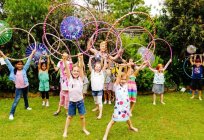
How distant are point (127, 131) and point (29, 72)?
5304 mm

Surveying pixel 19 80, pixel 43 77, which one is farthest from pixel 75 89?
pixel 43 77

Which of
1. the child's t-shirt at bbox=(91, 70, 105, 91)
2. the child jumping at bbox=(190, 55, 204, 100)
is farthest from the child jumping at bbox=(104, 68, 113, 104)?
the child jumping at bbox=(190, 55, 204, 100)

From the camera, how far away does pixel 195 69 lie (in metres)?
13.1

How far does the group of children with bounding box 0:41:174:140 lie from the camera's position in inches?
326

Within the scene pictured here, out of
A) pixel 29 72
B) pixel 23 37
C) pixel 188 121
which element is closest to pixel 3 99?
pixel 29 72

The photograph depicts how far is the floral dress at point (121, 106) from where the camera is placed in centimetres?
821

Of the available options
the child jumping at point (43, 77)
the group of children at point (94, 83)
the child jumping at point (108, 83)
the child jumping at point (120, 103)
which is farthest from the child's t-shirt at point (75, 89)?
the child jumping at point (108, 83)

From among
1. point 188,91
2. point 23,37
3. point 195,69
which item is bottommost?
point 188,91

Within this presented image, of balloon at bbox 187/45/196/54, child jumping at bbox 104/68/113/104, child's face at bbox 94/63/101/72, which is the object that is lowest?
child jumping at bbox 104/68/113/104

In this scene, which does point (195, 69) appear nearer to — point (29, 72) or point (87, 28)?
point (87, 28)

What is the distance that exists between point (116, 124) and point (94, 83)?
128 centimetres

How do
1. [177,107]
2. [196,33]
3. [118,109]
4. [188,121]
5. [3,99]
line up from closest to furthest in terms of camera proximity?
[118,109]
[188,121]
[177,107]
[3,99]
[196,33]

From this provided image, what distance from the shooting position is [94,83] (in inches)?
389

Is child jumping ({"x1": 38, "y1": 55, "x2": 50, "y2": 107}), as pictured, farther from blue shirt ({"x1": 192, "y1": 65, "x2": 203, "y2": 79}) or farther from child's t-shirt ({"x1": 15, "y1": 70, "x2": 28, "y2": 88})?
blue shirt ({"x1": 192, "y1": 65, "x2": 203, "y2": 79})
